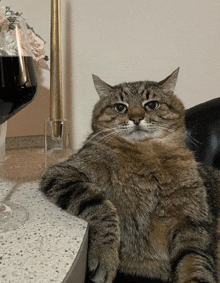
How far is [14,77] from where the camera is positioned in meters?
0.75

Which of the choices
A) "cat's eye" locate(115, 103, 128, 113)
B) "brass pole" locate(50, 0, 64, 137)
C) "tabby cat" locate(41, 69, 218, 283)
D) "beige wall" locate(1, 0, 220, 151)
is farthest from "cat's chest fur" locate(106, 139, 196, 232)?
"beige wall" locate(1, 0, 220, 151)

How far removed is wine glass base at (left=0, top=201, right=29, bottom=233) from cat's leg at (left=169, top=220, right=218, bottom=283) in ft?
1.32

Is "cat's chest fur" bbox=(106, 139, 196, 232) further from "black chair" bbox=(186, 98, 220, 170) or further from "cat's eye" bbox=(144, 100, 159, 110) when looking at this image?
"black chair" bbox=(186, 98, 220, 170)

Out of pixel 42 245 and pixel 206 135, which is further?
pixel 206 135

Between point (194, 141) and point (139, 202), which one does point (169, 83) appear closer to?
point (194, 141)

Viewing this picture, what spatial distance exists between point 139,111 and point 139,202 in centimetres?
29

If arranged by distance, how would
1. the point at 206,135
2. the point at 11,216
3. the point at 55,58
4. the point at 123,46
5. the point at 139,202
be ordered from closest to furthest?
the point at 11,216 < the point at 139,202 < the point at 206,135 < the point at 55,58 < the point at 123,46

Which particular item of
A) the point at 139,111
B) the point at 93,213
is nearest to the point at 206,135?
the point at 139,111

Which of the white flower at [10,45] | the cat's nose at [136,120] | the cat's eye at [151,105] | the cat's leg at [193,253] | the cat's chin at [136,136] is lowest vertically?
the cat's leg at [193,253]

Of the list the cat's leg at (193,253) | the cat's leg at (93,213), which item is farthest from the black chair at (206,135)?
the cat's leg at (93,213)

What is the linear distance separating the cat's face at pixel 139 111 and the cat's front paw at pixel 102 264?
0.36m

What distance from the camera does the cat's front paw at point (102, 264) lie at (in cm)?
77

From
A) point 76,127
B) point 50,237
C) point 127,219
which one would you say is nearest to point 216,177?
point 127,219

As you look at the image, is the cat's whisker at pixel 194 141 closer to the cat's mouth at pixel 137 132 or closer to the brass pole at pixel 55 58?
the cat's mouth at pixel 137 132
